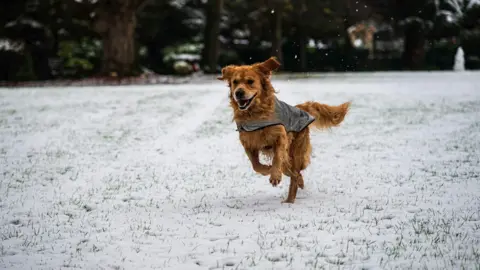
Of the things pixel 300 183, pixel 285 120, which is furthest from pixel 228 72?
pixel 300 183

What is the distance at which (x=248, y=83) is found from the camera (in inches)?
250

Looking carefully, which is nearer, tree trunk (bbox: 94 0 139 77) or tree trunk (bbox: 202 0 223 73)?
tree trunk (bbox: 94 0 139 77)

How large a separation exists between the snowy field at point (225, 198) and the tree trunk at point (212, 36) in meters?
23.9

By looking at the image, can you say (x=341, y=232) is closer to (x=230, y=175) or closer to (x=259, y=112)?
(x=259, y=112)

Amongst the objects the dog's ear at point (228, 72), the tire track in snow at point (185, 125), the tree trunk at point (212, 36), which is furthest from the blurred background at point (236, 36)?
the dog's ear at point (228, 72)

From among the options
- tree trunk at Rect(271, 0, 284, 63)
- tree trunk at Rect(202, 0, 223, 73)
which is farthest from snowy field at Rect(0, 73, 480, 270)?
tree trunk at Rect(271, 0, 284, 63)

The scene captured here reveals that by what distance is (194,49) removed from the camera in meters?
43.2

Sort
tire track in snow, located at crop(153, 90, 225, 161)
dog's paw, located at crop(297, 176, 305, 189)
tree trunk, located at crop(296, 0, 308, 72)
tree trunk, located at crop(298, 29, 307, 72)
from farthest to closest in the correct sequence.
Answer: tree trunk, located at crop(298, 29, 307, 72) < tree trunk, located at crop(296, 0, 308, 72) < tire track in snow, located at crop(153, 90, 225, 161) < dog's paw, located at crop(297, 176, 305, 189)

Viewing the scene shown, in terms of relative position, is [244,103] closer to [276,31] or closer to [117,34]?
[117,34]

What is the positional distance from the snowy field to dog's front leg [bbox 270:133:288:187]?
37 cm

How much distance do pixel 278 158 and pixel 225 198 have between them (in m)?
1.11

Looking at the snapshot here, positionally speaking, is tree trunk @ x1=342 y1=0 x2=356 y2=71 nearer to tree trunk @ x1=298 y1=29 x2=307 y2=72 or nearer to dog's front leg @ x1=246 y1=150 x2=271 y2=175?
tree trunk @ x1=298 y1=29 x2=307 y2=72

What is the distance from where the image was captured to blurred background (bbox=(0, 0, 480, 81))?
3659 centimetres

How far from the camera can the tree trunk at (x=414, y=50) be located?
42.6m
